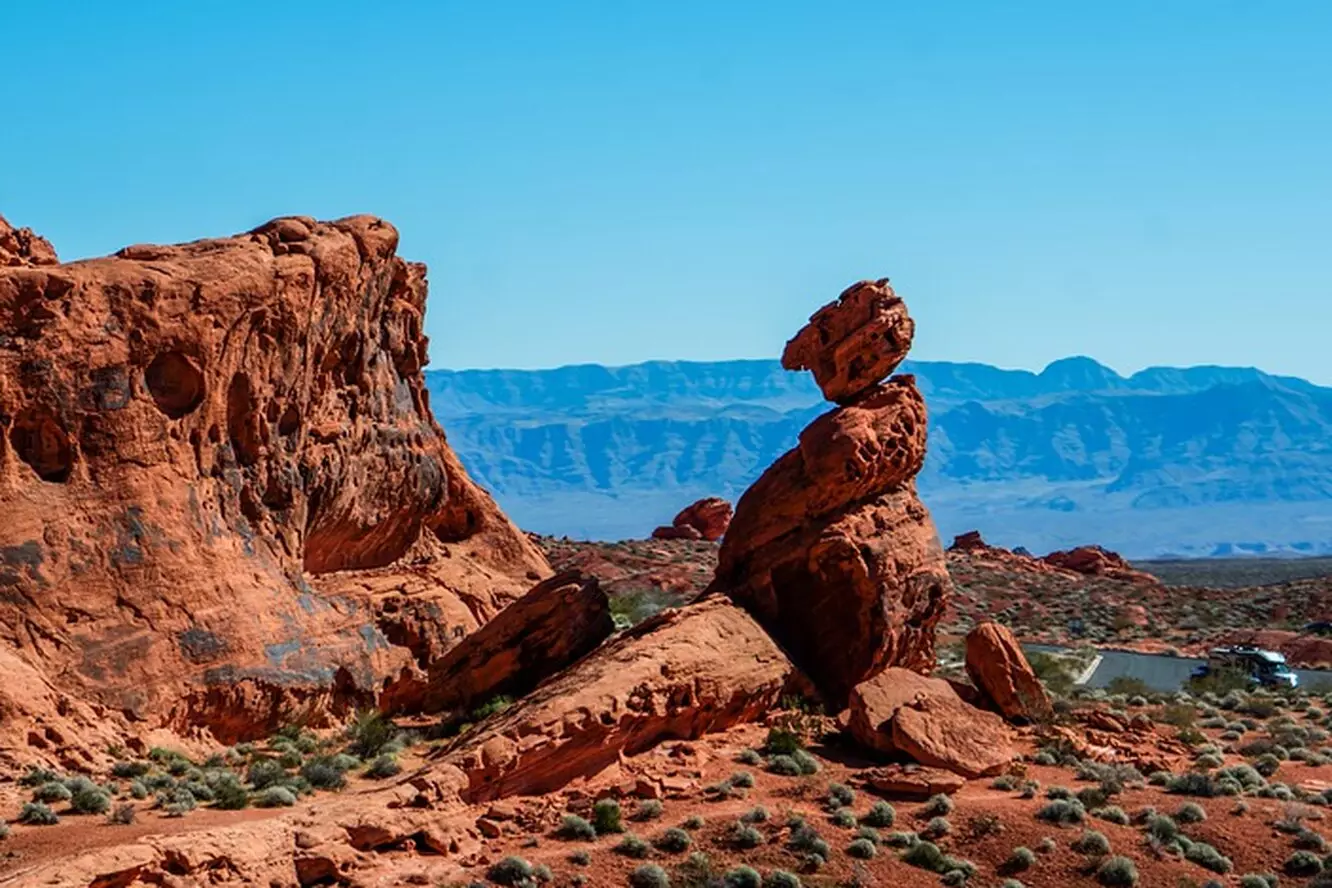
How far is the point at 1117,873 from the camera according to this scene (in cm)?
1678

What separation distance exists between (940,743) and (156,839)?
32.8 feet

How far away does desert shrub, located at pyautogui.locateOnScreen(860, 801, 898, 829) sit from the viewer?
18.0 meters

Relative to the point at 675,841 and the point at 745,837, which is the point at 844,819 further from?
the point at 675,841

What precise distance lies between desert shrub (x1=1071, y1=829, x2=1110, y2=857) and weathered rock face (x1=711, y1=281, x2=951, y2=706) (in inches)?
222

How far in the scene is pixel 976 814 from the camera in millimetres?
18219

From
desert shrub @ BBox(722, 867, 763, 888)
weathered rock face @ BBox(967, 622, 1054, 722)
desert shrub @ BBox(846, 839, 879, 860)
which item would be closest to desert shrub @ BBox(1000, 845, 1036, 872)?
desert shrub @ BBox(846, 839, 879, 860)

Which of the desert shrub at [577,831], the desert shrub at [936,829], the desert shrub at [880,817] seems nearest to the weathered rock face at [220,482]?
the desert shrub at [577,831]

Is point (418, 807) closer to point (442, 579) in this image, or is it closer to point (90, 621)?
point (90, 621)

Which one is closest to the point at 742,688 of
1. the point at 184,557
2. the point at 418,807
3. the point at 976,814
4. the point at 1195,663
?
the point at 976,814

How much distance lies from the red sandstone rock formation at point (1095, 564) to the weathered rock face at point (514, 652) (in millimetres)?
54045

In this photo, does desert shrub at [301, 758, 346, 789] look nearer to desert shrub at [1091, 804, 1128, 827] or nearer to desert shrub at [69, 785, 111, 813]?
desert shrub at [69, 785, 111, 813]

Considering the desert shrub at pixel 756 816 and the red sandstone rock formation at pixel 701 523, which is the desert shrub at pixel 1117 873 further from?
the red sandstone rock formation at pixel 701 523

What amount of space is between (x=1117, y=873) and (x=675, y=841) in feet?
15.6

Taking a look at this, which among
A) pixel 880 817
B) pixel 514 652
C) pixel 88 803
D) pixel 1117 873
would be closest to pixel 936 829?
pixel 880 817
